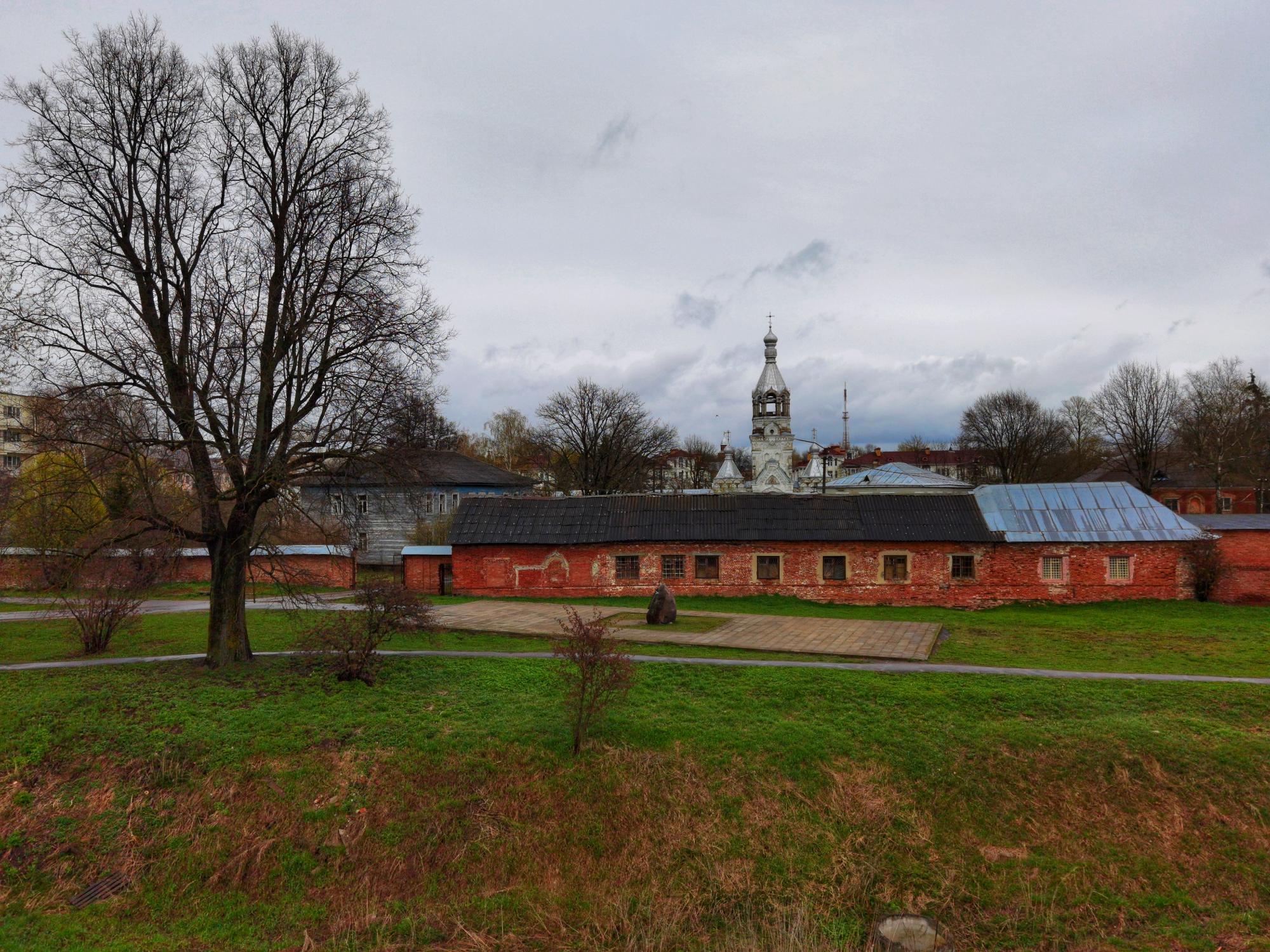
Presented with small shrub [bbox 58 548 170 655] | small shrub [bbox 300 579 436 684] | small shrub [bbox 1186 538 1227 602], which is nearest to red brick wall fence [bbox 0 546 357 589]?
small shrub [bbox 58 548 170 655]

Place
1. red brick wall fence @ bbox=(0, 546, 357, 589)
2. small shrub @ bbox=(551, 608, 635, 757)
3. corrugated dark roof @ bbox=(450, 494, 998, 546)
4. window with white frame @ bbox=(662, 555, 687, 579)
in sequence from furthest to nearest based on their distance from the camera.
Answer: red brick wall fence @ bbox=(0, 546, 357, 589) → window with white frame @ bbox=(662, 555, 687, 579) → corrugated dark roof @ bbox=(450, 494, 998, 546) → small shrub @ bbox=(551, 608, 635, 757)

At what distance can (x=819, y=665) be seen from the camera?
14.8 m

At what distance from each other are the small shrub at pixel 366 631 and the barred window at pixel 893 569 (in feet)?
51.2

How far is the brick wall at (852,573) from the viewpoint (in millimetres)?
23172

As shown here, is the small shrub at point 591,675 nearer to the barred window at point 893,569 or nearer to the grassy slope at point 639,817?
the grassy slope at point 639,817

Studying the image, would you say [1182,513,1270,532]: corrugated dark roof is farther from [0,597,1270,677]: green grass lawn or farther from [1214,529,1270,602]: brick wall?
[0,597,1270,677]: green grass lawn

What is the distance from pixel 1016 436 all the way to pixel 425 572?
4754 centimetres

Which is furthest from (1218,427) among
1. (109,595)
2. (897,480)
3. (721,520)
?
(109,595)

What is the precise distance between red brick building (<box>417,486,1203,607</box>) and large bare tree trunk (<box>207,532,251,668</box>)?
35.7 ft

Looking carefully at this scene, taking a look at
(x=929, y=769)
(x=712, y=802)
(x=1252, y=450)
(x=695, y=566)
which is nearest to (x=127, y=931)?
(x=712, y=802)

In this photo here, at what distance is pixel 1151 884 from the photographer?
9039 millimetres

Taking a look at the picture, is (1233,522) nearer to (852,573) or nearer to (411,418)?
(852,573)

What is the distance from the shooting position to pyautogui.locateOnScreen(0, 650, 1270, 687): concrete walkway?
13.8 meters

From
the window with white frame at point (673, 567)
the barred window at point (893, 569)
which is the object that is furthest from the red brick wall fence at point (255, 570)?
the barred window at point (893, 569)
